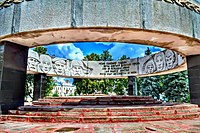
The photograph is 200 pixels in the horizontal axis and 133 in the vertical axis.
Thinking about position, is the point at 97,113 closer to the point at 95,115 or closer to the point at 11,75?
the point at 95,115

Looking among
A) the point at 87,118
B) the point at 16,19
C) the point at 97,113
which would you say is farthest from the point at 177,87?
the point at 16,19

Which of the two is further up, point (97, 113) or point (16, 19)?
point (16, 19)

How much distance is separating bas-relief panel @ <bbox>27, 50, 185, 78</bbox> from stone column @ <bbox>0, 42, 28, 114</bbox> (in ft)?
22.1

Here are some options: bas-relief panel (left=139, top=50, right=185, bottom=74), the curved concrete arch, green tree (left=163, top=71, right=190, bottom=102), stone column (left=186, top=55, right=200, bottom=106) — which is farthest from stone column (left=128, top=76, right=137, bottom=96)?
the curved concrete arch

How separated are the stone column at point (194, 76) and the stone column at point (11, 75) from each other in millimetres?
6529

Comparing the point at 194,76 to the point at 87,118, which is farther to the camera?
the point at 194,76

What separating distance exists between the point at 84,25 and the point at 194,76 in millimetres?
5337

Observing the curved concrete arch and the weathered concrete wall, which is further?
the curved concrete arch

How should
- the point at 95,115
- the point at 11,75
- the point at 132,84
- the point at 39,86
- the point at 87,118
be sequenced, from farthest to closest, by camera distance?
the point at 132,84, the point at 39,86, the point at 11,75, the point at 95,115, the point at 87,118

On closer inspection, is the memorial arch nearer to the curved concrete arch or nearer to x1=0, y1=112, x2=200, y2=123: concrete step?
the curved concrete arch

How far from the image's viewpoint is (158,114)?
4.62m

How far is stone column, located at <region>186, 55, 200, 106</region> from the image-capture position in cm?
674

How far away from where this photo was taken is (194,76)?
6.87 meters

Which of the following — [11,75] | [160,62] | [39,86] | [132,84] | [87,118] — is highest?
[160,62]
